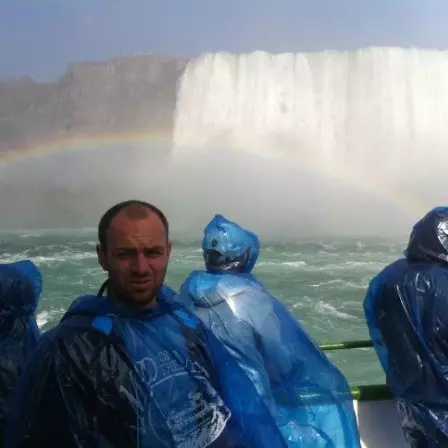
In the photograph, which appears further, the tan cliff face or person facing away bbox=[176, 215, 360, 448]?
the tan cliff face

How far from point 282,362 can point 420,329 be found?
41cm

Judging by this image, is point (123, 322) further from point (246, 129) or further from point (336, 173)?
point (336, 173)

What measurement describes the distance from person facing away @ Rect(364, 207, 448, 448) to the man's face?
974mm

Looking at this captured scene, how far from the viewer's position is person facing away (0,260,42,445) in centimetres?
173

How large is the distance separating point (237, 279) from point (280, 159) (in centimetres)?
2420

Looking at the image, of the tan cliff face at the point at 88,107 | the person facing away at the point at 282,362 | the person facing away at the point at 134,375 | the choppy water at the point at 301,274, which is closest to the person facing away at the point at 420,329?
the person facing away at the point at 282,362

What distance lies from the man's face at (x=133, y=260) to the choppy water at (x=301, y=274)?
4227 millimetres

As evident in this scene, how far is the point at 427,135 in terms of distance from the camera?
74.0 ft

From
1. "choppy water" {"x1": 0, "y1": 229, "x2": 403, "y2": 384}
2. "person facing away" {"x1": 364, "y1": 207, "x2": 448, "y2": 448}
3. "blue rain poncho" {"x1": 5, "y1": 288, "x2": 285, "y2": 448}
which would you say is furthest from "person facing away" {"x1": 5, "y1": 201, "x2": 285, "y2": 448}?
"choppy water" {"x1": 0, "y1": 229, "x2": 403, "y2": 384}

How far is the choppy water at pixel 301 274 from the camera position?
7438 millimetres

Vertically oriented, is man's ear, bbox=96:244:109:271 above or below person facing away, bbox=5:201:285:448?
above

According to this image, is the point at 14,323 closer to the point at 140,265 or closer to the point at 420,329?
the point at 140,265

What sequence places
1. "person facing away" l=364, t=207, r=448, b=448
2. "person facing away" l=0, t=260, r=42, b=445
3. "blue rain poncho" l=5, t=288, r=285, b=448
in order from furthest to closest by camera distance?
1. "person facing away" l=364, t=207, r=448, b=448
2. "person facing away" l=0, t=260, r=42, b=445
3. "blue rain poncho" l=5, t=288, r=285, b=448

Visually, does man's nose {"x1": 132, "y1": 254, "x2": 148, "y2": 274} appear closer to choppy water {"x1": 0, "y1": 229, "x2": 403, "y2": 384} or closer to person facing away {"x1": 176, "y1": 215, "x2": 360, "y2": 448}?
person facing away {"x1": 176, "y1": 215, "x2": 360, "y2": 448}
